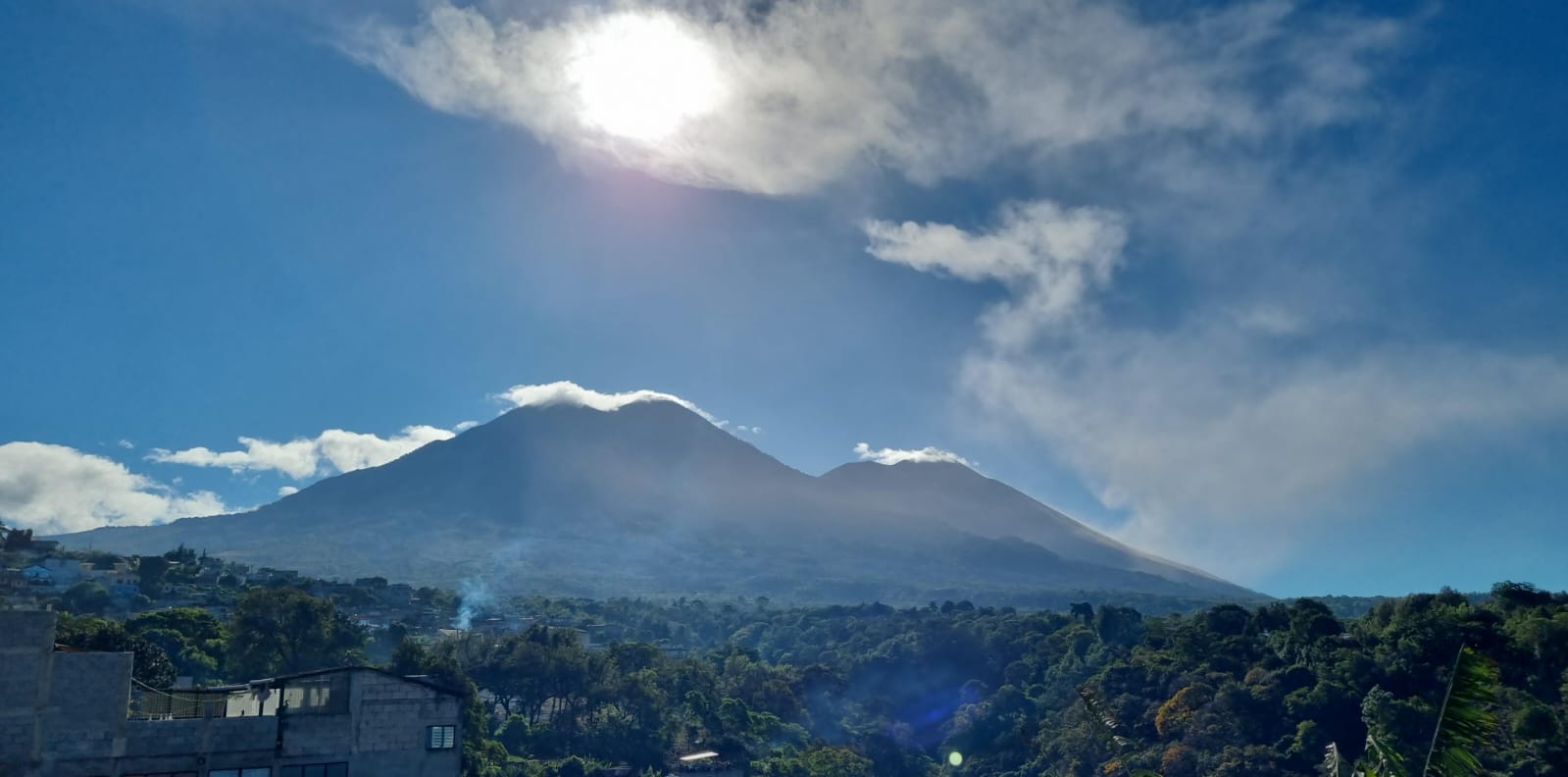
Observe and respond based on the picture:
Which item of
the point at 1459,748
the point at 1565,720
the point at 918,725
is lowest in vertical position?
the point at 918,725

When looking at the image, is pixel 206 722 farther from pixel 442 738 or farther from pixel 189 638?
pixel 189 638

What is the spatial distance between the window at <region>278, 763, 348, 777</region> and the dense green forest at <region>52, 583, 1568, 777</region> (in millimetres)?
22833

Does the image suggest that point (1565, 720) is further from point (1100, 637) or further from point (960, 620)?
point (960, 620)

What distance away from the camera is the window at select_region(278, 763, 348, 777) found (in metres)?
26.4

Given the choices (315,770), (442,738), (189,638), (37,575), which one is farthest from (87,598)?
(442,738)

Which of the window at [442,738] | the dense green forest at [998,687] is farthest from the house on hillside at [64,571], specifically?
the window at [442,738]

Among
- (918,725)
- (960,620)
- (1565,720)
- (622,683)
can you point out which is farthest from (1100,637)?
(1565,720)

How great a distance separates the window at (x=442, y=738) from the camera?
93.4 ft

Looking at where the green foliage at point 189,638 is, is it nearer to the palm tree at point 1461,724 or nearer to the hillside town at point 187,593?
the hillside town at point 187,593

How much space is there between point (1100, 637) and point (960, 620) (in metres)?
27.7

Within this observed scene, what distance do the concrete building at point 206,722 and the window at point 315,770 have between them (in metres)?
0.03

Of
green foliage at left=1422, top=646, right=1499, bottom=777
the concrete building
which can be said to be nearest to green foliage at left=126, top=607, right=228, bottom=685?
the concrete building

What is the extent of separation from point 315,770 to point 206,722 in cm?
291

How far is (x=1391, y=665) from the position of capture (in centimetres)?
5131
